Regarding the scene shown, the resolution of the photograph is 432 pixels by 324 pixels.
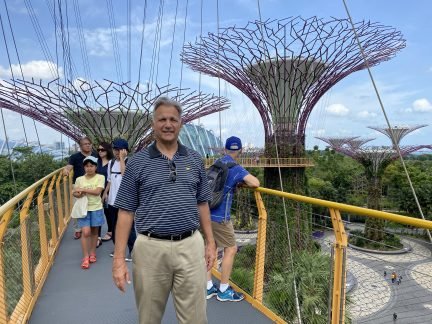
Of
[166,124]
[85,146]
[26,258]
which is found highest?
[166,124]

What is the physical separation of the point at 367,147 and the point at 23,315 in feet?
94.1

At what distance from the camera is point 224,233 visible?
3039 millimetres

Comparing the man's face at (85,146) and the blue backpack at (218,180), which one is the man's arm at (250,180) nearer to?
the blue backpack at (218,180)

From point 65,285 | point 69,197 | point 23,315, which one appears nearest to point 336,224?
point 23,315

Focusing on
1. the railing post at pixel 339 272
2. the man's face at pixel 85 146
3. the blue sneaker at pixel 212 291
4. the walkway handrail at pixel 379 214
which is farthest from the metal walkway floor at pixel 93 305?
the man's face at pixel 85 146

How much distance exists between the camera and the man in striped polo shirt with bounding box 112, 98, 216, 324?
1.82 meters

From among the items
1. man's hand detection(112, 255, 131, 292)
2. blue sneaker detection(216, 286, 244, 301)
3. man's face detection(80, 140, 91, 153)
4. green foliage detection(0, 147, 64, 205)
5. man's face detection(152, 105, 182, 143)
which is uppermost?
Result: man's face detection(152, 105, 182, 143)

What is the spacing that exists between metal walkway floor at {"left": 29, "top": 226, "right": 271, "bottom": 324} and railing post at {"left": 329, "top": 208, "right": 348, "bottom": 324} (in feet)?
2.23

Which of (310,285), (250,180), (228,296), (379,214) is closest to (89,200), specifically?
(228,296)

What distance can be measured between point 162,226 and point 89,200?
2.63m

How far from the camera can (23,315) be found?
8.57 feet

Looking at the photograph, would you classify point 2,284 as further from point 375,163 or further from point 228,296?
point 375,163

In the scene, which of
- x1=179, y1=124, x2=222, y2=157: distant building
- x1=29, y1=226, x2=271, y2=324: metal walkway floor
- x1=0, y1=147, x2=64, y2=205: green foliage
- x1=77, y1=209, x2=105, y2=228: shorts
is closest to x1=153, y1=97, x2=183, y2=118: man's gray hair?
x1=29, y1=226, x2=271, y2=324: metal walkway floor

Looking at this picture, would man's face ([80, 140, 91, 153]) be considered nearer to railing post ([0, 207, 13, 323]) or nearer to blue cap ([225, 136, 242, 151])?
blue cap ([225, 136, 242, 151])
